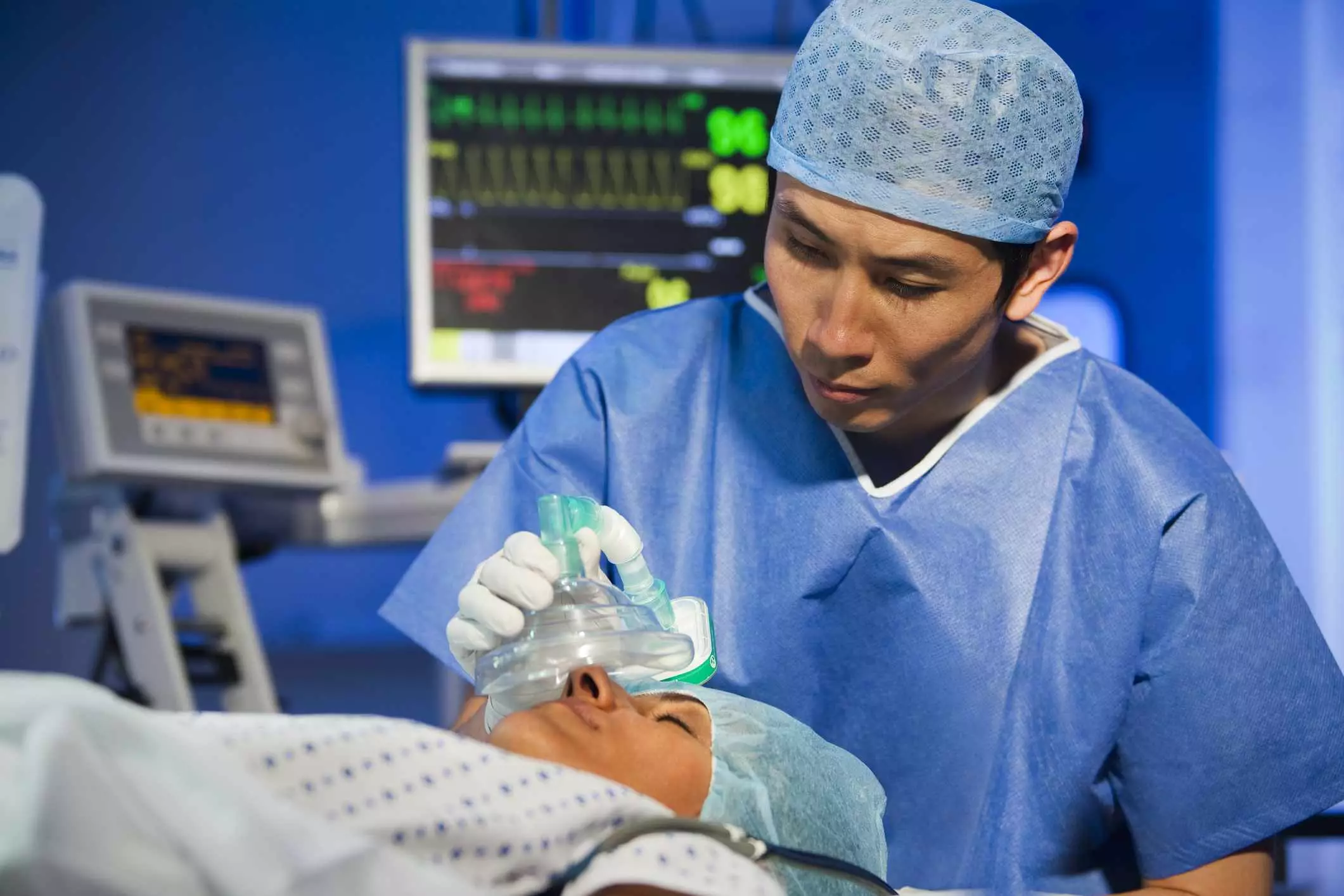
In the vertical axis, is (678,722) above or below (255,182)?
below

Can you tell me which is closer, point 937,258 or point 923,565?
point 937,258

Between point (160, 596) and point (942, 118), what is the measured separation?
1.50 metres

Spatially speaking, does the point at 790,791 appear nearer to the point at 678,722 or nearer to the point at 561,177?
the point at 678,722

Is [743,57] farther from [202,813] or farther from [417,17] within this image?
[202,813]

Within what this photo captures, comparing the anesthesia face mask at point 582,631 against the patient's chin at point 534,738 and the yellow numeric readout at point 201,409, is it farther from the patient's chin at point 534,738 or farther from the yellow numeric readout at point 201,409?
the yellow numeric readout at point 201,409

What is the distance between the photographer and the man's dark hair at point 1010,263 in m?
1.40

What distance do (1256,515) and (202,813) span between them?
1.09m

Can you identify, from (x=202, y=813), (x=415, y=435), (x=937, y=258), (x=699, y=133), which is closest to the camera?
(x=202, y=813)

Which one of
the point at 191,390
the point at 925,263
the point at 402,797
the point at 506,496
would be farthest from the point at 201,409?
the point at 402,797

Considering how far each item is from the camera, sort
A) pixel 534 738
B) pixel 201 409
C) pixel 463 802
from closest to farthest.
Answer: pixel 463 802
pixel 534 738
pixel 201 409

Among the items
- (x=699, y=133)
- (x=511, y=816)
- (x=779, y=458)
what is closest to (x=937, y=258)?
(x=779, y=458)

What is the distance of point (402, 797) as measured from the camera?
3.01 ft

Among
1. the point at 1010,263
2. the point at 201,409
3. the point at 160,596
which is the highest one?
the point at 1010,263

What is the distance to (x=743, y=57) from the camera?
2.81 metres
